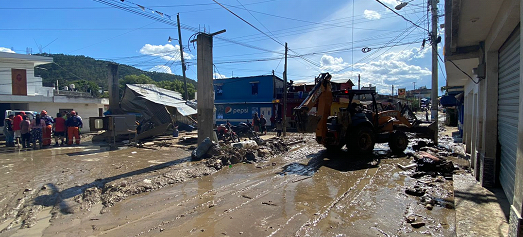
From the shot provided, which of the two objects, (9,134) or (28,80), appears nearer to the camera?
(9,134)

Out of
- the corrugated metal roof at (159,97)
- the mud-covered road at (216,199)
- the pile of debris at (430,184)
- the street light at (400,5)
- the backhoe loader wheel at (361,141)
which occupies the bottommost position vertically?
the mud-covered road at (216,199)

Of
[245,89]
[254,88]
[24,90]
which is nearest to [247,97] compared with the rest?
[245,89]

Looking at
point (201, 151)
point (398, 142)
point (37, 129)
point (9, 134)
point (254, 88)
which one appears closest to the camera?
point (201, 151)

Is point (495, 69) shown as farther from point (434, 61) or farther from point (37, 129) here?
point (37, 129)

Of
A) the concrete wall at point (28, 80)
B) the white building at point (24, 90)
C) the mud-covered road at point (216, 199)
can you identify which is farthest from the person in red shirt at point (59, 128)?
the concrete wall at point (28, 80)

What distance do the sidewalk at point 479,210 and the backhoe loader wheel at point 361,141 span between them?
3896mm

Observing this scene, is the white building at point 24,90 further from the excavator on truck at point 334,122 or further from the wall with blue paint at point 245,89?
the excavator on truck at point 334,122

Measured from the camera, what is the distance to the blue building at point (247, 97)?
27.3m

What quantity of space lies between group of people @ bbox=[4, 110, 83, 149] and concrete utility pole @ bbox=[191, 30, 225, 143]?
20.8 ft

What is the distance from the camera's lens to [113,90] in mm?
16844

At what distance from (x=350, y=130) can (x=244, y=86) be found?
2009cm

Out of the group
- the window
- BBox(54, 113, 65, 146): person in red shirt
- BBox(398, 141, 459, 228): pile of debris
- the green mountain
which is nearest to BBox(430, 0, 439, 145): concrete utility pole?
BBox(398, 141, 459, 228): pile of debris

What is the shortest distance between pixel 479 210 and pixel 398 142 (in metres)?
6.35

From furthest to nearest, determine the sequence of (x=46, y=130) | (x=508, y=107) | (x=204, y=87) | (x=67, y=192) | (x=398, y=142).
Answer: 1. (x=46, y=130)
2. (x=204, y=87)
3. (x=398, y=142)
4. (x=67, y=192)
5. (x=508, y=107)
